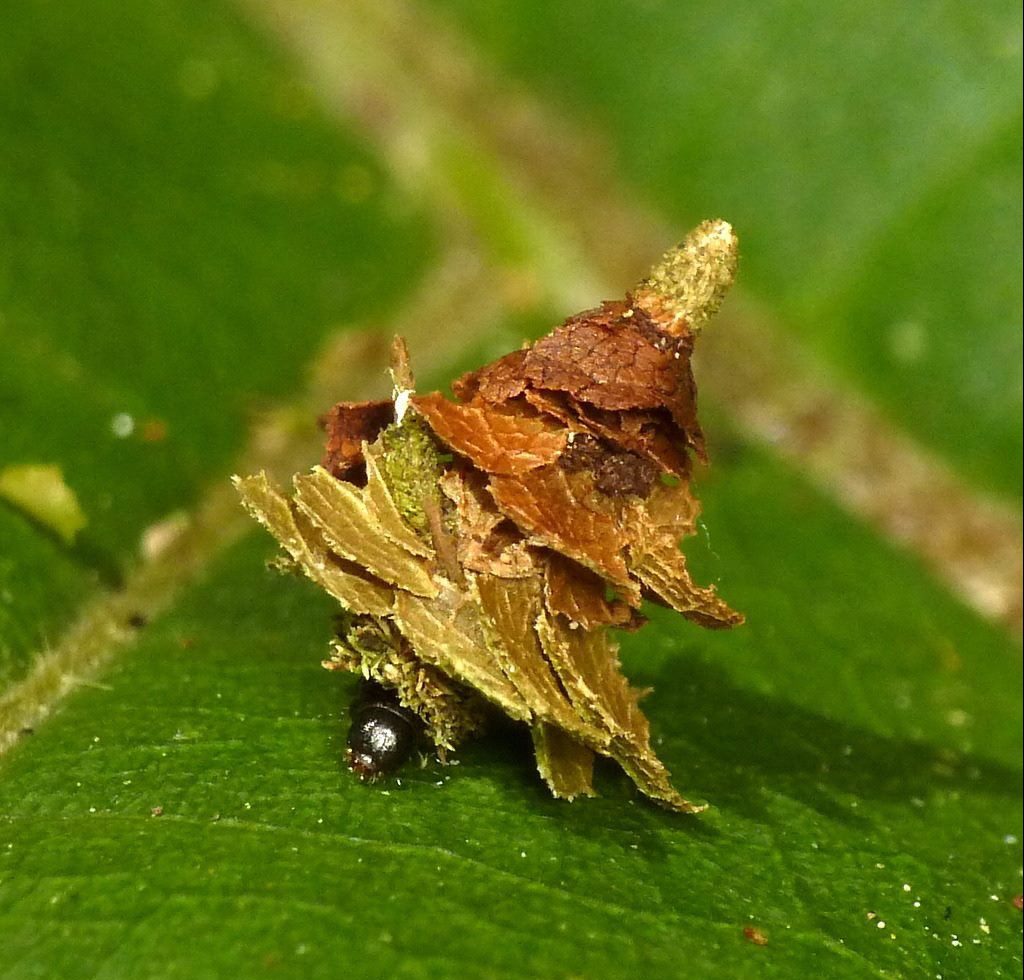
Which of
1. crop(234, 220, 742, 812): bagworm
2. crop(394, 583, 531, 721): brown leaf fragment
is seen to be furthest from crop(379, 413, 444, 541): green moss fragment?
crop(394, 583, 531, 721): brown leaf fragment

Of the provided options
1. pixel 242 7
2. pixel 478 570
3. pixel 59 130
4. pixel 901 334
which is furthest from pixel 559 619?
pixel 242 7

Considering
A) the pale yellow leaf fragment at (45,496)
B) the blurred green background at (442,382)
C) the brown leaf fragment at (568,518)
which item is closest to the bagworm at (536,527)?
the brown leaf fragment at (568,518)

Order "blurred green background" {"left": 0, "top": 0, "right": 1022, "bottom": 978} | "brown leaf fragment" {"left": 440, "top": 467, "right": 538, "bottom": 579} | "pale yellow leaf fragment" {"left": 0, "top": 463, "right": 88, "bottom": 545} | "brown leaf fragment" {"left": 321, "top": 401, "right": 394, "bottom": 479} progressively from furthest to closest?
"pale yellow leaf fragment" {"left": 0, "top": 463, "right": 88, "bottom": 545} → "brown leaf fragment" {"left": 321, "top": 401, "right": 394, "bottom": 479} → "brown leaf fragment" {"left": 440, "top": 467, "right": 538, "bottom": 579} → "blurred green background" {"left": 0, "top": 0, "right": 1022, "bottom": 978}

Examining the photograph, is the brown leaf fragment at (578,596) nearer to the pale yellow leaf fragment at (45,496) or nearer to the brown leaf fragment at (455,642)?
the brown leaf fragment at (455,642)

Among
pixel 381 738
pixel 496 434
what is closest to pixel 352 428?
pixel 496 434

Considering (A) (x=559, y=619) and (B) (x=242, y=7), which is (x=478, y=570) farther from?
(B) (x=242, y=7)

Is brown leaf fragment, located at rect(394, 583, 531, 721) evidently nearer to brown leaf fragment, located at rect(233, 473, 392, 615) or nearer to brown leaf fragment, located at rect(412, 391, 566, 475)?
brown leaf fragment, located at rect(233, 473, 392, 615)

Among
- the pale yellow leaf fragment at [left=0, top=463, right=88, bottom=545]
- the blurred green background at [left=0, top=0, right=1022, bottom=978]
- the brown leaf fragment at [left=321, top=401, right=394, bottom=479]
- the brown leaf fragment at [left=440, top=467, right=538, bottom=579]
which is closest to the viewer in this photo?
the blurred green background at [left=0, top=0, right=1022, bottom=978]
